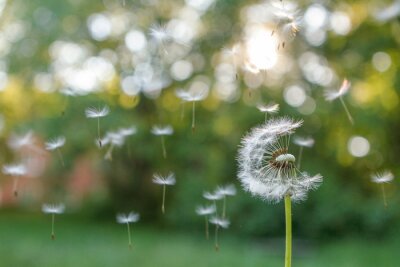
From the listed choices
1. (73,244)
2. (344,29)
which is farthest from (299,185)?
(344,29)

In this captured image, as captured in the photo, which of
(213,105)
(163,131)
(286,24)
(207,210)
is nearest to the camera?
(286,24)

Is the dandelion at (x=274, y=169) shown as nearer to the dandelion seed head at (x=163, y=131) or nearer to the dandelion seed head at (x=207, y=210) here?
the dandelion seed head at (x=207, y=210)

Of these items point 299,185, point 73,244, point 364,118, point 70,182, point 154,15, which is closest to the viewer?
point 299,185

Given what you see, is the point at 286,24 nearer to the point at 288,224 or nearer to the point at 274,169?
the point at 274,169

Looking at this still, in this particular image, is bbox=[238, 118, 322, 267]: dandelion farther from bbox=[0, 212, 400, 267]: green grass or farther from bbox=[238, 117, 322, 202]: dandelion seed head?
bbox=[0, 212, 400, 267]: green grass

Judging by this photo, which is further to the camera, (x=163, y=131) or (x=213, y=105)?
(x=213, y=105)

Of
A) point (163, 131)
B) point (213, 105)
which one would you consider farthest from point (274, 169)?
point (213, 105)

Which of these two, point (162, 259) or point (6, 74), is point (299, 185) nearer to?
point (162, 259)
